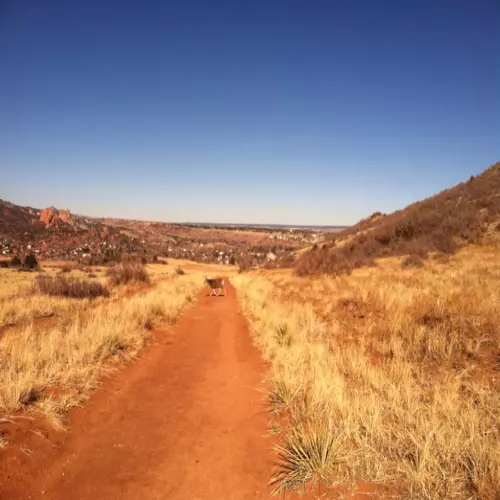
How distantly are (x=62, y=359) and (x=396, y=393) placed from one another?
506 centimetres

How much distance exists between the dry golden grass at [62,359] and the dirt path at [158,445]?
1.03 ft

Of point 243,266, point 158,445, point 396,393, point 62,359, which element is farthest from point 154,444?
point 243,266

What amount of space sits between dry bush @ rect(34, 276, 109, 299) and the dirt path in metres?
9.48

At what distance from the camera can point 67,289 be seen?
45.8 ft

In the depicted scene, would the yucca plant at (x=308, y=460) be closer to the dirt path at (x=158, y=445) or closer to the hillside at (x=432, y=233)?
the dirt path at (x=158, y=445)

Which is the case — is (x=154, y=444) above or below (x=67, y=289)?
above

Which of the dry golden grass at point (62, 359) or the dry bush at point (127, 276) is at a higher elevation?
the dry golden grass at point (62, 359)

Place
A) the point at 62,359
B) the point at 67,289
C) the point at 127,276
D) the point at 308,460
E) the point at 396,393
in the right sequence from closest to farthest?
the point at 308,460 → the point at 396,393 → the point at 62,359 → the point at 67,289 → the point at 127,276

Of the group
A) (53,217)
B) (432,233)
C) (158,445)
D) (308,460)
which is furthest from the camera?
(53,217)

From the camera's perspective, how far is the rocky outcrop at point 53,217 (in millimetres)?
75188

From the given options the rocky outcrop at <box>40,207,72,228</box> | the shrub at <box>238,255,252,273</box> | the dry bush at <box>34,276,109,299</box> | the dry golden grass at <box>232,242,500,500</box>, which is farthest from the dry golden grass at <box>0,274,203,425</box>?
the rocky outcrop at <box>40,207,72,228</box>

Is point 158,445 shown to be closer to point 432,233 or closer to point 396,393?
point 396,393

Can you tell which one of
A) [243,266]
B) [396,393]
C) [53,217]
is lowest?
[243,266]

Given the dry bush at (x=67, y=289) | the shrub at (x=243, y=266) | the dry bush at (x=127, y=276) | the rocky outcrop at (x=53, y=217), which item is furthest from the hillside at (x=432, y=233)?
the rocky outcrop at (x=53, y=217)
